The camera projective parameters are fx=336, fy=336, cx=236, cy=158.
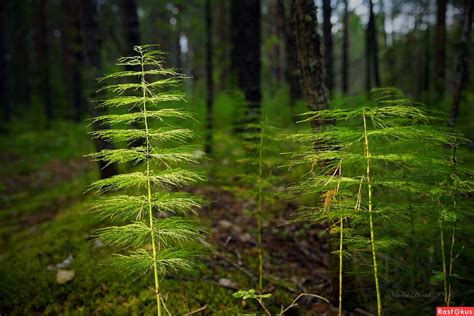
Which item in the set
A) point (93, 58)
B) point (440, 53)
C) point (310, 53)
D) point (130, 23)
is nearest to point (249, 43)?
point (130, 23)

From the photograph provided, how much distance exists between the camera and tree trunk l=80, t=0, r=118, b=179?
6.24m

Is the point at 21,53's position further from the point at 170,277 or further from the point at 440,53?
the point at 170,277

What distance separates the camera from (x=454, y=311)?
9.40ft

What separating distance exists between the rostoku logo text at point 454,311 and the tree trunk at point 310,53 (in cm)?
212

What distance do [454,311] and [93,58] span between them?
6.49 meters

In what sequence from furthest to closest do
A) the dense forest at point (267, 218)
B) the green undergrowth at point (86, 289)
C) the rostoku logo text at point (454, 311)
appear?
the green undergrowth at point (86, 289) → the rostoku logo text at point (454, 311) → the dense forest at point (267, 218)

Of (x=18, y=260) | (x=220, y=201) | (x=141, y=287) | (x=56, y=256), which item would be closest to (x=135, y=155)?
(x=141, y=287)

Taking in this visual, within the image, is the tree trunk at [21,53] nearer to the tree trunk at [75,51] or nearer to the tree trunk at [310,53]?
the tree trunk at [75,51]

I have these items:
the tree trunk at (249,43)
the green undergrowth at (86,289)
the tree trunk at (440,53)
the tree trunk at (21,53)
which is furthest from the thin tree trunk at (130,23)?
the tree trunk at (21,53)

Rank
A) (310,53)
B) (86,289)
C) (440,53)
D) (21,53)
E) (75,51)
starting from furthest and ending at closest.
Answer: (21,53) → (75,51) → (440,53) → (86,289) → (310,53)

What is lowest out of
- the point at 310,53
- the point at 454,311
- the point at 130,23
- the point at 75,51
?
the point at 454,311

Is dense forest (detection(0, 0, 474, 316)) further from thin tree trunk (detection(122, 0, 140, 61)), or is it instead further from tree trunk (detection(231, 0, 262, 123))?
tree trunk (detection(231, 0, 262, 123))

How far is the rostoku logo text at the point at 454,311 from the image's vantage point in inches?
111

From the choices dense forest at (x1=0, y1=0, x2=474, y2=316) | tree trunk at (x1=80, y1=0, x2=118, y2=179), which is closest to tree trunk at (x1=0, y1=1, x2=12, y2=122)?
dense forest at (x1=0, y1=0, x2=474, y2=316)
